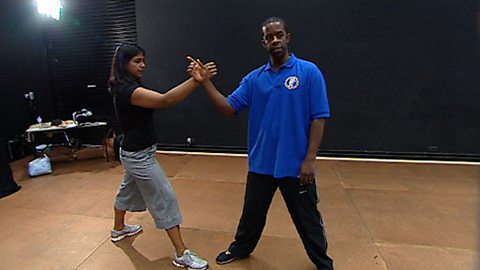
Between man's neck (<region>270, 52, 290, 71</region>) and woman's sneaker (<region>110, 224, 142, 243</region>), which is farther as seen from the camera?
woman's sneaker (<region>110, 224, 142, 243</region>)

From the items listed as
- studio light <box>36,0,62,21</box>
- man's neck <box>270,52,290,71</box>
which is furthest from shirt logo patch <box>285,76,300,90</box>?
studio light <box>36,0,62,21</box>

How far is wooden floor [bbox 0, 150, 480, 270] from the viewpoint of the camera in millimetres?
2365

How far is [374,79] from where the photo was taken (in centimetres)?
475

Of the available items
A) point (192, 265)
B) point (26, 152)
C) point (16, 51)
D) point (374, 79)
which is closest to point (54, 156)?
point (26, 152)

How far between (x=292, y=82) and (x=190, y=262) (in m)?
1.46

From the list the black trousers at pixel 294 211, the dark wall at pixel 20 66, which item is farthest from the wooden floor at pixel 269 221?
the dark wall at pixel 20 66

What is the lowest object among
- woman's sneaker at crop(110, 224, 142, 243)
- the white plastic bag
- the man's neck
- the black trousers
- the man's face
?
the white plastic bag

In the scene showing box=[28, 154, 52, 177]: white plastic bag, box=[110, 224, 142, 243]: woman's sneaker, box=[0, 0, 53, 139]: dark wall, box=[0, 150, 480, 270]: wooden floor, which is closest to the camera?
box=[0, 150, 480, 270]: wooden floor

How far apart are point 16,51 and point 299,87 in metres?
5.78

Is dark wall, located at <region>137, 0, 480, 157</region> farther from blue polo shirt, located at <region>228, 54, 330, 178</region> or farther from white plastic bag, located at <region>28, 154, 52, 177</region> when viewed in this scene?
blue polo shirt, located at <region>228, 54, 330, 178</region>

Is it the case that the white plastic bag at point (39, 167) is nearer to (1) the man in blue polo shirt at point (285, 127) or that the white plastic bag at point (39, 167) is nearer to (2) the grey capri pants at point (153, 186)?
(2) the grey capri pants at point (153, 186)

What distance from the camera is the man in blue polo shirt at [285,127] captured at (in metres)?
1.85

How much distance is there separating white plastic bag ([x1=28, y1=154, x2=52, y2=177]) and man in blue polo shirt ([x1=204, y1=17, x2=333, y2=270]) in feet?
12.0

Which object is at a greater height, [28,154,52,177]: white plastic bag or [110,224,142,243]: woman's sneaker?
[110,224,142,243]: woman's sneaker
